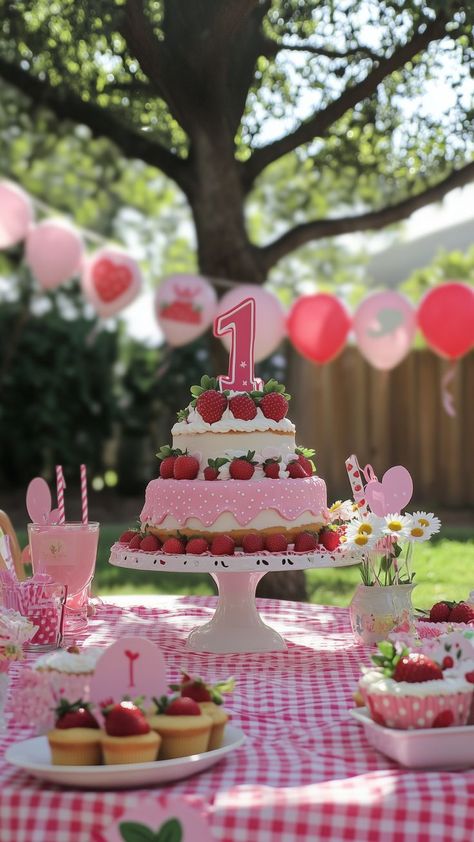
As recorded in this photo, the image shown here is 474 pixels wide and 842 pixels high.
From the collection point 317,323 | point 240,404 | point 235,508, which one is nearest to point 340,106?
point 317,323

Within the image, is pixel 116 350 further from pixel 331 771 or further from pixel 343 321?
pixel 331 771

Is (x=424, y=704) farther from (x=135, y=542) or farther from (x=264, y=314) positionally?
(x=264, y=314)

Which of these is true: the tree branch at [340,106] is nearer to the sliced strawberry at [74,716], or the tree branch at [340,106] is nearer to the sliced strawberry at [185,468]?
the sliced strawberry at [185,468]

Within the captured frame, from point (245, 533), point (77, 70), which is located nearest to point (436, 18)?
point (77, 70)

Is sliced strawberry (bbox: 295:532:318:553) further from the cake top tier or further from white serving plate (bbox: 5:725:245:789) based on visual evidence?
white serving plate (bbox: 5:725:245:789)

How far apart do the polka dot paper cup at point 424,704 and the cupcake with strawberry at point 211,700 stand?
0.25 m

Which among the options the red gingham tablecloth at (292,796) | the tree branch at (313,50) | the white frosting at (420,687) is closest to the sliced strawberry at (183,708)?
the red gingham tablecloth at (292,796)

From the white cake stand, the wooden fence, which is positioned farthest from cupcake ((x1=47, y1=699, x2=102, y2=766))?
the wooden fence

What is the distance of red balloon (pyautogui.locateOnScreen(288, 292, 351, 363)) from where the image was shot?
635cm

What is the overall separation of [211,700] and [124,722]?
21cm

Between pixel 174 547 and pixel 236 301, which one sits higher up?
pixel 236 301

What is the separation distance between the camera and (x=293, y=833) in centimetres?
163

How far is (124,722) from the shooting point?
1670 mm

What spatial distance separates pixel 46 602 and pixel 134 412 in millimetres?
7938
